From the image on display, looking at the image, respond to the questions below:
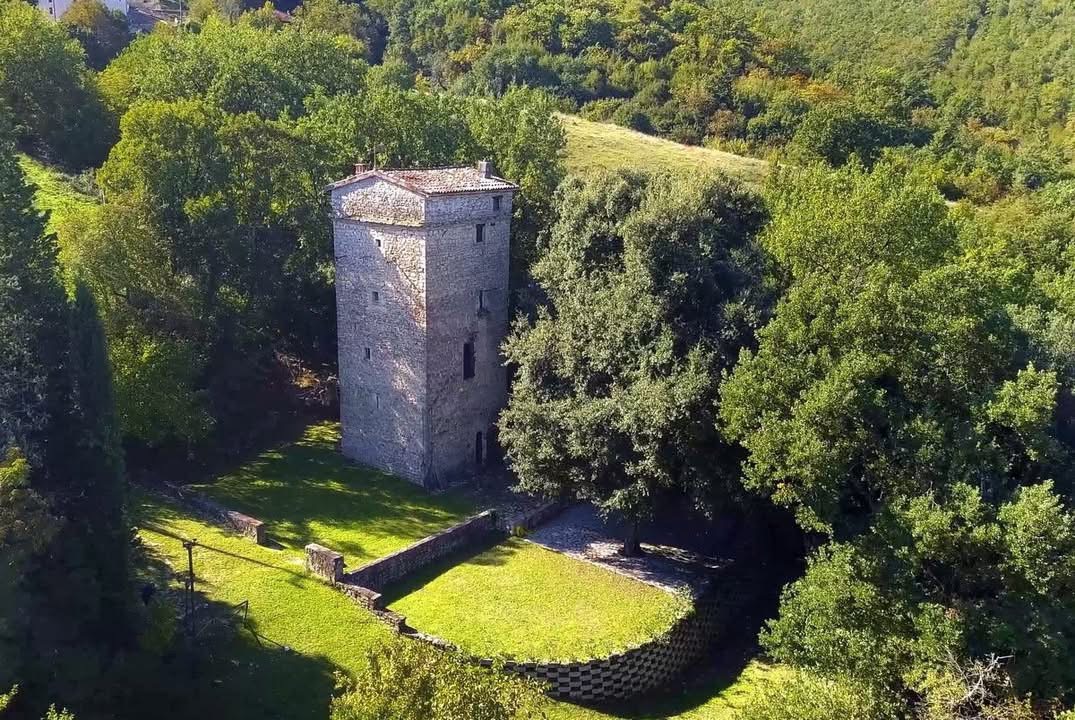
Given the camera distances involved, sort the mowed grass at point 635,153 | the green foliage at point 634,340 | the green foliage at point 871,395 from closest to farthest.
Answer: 1. the green foliage at point 871,395
2. the green foliage at point 634,340
3. the mowed grass at point 635,153

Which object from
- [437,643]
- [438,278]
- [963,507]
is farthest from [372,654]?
[438,278]

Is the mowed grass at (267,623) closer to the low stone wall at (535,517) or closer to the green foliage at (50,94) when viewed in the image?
the low stone wall at (535,517)

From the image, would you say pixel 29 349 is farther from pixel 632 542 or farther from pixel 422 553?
pixel 632 542

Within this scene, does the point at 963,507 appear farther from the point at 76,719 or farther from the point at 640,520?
the point at 76,719

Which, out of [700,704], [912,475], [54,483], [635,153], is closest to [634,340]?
[912,475]

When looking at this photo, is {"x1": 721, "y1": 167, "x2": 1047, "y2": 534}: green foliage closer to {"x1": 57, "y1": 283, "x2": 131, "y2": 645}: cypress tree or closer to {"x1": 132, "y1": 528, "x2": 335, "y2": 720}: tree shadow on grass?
{"x1": 132, "y1": 528, "x2": 335, "y2": 720}: tree shadow on grass

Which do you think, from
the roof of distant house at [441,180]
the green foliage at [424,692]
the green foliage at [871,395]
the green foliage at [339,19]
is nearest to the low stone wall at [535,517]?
the green foliage at [871,395]
